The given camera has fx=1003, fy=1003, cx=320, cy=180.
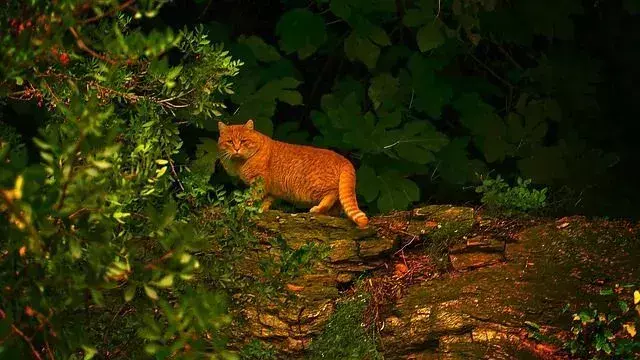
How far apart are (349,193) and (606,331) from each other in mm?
2061

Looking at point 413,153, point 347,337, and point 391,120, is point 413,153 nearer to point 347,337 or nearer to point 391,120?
point 391,120

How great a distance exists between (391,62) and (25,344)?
4.93m

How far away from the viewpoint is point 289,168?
7074 millimetres

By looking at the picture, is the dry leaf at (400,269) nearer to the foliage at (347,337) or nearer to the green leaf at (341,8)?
the foliage at (347,337)

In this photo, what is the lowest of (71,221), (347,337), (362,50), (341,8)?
(347,337)

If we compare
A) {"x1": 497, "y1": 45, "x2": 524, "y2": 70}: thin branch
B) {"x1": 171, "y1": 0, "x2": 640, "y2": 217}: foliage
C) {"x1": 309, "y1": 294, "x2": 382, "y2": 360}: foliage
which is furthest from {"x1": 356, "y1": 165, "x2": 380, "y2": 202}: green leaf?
{"x1": 497, "y1": 45, "x2": 524, "y2": 70}: thin branch

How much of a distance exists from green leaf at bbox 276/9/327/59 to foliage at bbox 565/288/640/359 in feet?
9.63

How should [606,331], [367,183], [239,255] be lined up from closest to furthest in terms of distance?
[606,331], [239,255], [367,183]

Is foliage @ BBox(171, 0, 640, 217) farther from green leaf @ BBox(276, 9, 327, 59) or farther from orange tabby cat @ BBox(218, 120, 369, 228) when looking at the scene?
orange tabby cat @ BBox(218, 120, 369, 228)

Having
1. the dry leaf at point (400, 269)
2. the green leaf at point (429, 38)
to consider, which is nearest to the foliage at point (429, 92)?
the green leaf at point (429, 38)

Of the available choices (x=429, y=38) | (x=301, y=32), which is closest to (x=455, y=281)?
(x=429, y=38)

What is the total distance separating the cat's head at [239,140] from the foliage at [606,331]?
2763mm

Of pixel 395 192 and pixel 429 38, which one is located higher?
pixel 429 38

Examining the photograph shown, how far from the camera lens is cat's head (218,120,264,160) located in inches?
280
